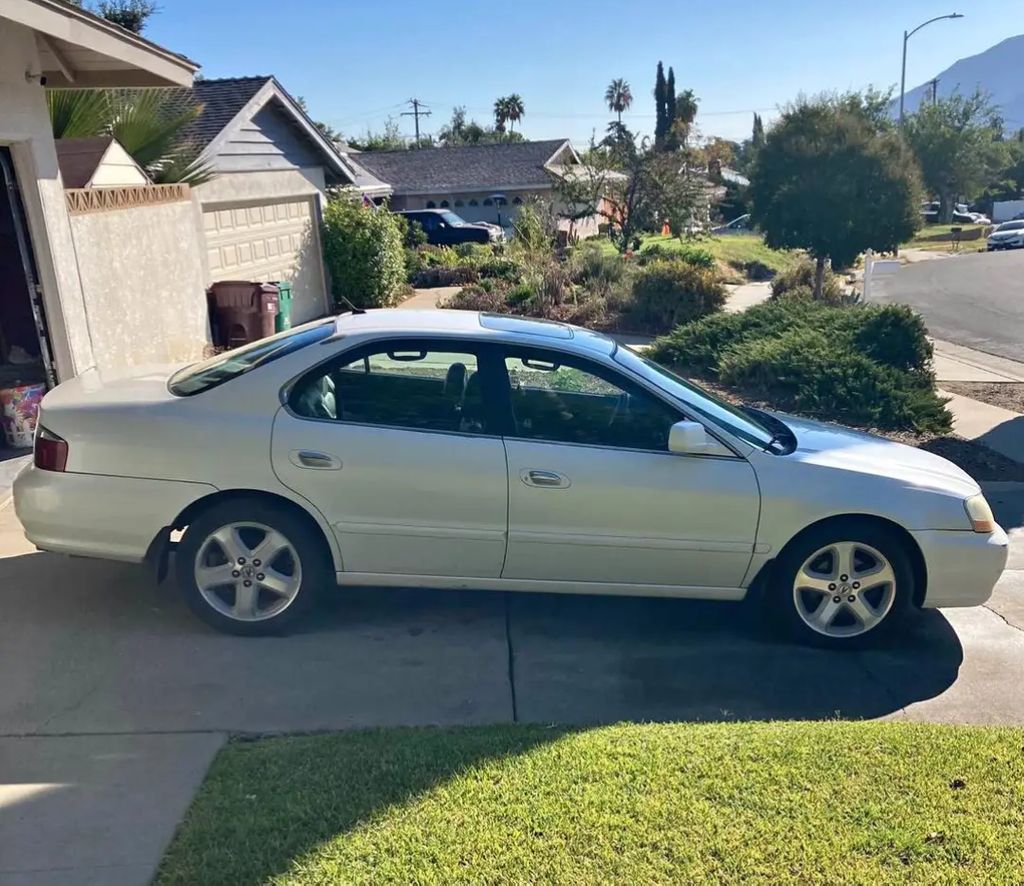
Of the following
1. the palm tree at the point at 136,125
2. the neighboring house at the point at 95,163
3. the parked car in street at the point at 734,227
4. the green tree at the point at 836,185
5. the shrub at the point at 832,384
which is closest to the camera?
the neighboring house at the point at 95,163

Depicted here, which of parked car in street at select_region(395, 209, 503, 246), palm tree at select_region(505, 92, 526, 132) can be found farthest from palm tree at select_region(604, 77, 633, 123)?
parked car in street at select_region(395, 209, 503, 246)

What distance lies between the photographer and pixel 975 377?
1366 cm

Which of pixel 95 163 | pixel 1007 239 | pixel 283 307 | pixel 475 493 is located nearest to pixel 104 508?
pixel 475 493

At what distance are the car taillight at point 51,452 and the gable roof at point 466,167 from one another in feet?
129

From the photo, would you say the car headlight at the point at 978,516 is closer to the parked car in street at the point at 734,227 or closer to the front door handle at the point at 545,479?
the front door handle at the point at 545,479

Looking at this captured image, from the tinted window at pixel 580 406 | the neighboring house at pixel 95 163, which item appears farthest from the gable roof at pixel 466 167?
the tinted window at pixel 580 406

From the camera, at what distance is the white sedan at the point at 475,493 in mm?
4625

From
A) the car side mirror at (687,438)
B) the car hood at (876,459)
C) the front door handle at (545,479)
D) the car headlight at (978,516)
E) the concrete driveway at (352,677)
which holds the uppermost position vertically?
the car side mirror at (687,438)

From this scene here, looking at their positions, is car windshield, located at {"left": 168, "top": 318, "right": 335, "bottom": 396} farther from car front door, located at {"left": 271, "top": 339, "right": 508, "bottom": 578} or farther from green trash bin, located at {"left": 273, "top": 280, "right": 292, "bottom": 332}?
green trash bin, located at {"left": 273, "top": 280, "right": 292, "bottom": 332}

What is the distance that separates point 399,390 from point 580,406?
3.04 feet

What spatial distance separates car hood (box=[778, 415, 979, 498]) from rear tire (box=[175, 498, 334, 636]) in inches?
98.5

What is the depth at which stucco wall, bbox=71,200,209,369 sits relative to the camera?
8836 mm

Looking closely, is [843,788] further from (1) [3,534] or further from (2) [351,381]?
(1) [3,534]

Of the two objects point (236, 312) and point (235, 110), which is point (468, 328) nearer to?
point (236, 312)
